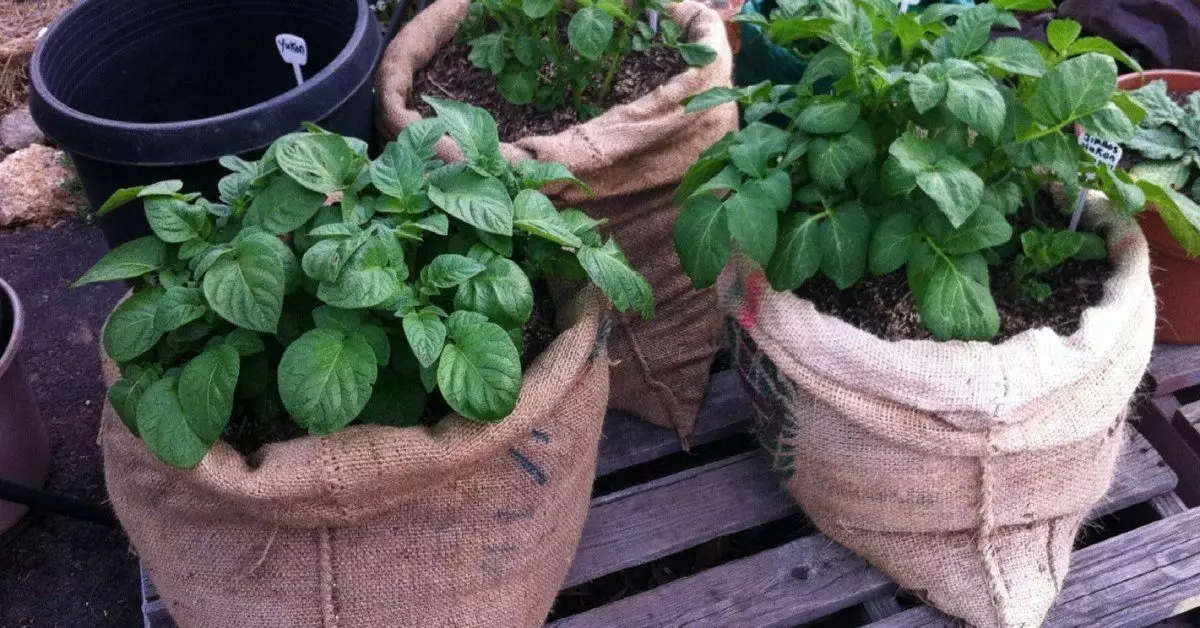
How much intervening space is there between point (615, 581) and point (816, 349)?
2.09 feet

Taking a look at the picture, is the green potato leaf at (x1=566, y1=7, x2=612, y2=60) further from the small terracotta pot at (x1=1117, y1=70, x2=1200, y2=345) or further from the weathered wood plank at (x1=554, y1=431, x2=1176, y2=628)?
the small terracotta pot at (x1=1117, y1=70, x2=1200, y2=345)

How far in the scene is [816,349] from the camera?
1245 mm

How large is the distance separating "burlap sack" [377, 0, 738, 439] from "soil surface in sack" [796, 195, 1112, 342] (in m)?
0.29

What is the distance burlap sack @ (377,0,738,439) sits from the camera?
143cm

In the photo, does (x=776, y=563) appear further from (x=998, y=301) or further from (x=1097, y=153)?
(x=1097, y=153)

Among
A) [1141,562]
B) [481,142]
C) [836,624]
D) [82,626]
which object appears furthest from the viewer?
[82,626]

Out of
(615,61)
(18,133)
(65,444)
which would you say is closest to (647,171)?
(615,61)

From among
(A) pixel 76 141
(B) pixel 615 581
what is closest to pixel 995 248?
(B) pixel 615 581

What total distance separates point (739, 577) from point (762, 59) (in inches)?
45.9

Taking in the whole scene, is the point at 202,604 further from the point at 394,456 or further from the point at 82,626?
the point at 82,626

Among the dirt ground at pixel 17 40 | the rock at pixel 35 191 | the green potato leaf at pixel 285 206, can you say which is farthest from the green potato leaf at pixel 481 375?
the dirt ground at pixel 17 40

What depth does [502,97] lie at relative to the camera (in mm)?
1639

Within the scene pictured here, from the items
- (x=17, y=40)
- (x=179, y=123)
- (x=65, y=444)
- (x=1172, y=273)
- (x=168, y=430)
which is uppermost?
(x=179, y=123)

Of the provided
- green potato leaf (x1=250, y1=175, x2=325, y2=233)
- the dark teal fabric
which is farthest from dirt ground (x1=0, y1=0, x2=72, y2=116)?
green potato leaf (x1=250, y1=175, x2=325, y2=233)
